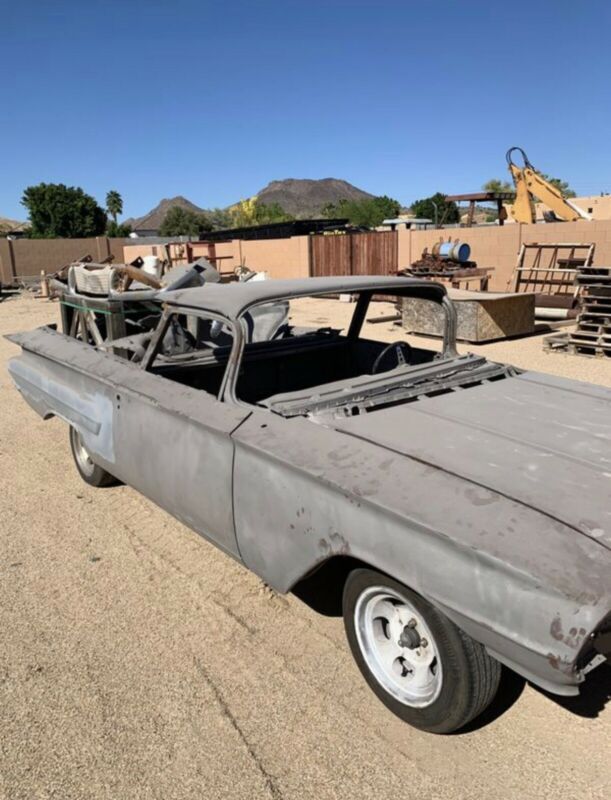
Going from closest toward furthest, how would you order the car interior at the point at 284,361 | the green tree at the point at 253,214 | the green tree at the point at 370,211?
1. the car interior at the point at 284,361
2. the green tree at the point at 370,211
3. the green tree at the point at 253,214

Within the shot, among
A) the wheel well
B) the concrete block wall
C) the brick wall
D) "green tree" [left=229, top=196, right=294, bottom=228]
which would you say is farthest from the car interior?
"green tree" [left=229, top=196, right=294, bottom=228]

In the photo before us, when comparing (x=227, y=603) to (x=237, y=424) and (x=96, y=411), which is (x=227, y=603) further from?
(x=96, y=411)

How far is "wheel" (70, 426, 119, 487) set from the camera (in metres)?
4.41

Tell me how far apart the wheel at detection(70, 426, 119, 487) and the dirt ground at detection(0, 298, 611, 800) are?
2.57ft

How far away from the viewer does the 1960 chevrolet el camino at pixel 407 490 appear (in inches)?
70.8

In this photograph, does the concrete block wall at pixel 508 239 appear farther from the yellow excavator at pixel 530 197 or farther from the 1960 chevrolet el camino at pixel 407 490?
the 1960 chevrolet el camino at pixel 407 490

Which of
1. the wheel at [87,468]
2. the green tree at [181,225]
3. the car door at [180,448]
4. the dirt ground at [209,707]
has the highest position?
the green tree at [181,225]

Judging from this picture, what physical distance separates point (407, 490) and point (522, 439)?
2.38 ft

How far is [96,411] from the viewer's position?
3754 mm

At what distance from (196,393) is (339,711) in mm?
1557

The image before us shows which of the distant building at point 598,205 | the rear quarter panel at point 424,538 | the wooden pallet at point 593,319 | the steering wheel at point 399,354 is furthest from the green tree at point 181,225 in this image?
the rear quarter panel at point 424,538

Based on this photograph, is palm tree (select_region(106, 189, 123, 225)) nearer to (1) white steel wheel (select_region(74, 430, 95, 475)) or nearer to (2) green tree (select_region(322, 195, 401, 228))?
(2) green tree (select_region(322, 195, 401, 228))

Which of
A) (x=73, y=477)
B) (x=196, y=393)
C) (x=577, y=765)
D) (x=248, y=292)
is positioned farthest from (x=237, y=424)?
(x=73, y=477)

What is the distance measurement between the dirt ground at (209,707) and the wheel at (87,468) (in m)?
0.78
